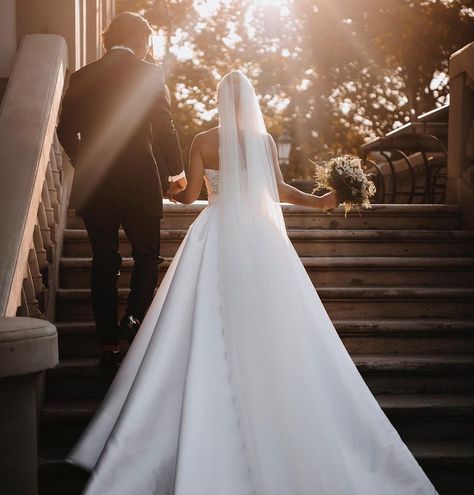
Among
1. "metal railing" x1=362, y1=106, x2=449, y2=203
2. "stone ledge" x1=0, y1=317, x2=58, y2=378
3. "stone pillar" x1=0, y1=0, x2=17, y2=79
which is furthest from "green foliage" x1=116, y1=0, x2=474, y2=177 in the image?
"stone ledge" x1=0, y1=317, x2=58, y2=378

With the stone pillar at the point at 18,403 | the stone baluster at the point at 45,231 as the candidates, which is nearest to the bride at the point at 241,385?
the stone baluster at the point at 45,231

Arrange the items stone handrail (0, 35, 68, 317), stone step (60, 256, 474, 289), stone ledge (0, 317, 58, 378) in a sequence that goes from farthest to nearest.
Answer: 1. stone step (60, 256, 474, 289)
2. stone handrail (0, 35, 68, 317)
3. stone ledge (0, 317, 58, 378)

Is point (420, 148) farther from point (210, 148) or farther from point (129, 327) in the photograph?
point (129, 327)

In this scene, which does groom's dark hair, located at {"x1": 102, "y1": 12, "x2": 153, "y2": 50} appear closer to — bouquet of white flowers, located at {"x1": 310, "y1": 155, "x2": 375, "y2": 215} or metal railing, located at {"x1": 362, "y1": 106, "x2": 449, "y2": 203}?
bouquet of white flowers, located at {"x1": 310, "y1": 155, "x2": 375, "y2": 215}

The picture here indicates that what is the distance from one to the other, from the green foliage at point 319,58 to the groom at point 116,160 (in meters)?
13.9

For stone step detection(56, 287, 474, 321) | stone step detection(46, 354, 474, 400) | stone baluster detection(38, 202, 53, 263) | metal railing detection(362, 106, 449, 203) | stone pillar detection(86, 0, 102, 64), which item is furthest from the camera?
metal railing detection(362, 106, 449, 203)

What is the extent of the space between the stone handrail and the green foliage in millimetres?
13109

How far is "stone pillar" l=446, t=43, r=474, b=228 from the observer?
6938 mm

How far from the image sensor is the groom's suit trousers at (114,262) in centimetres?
491

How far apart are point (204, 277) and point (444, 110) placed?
6.22 metres

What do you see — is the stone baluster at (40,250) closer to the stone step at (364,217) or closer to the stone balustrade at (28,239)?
the stone balustrade at (28,239)

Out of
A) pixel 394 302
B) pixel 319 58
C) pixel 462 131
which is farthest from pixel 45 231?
pixel 319 58

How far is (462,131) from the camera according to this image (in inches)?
281

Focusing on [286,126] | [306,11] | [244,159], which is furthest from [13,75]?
[286,126]
